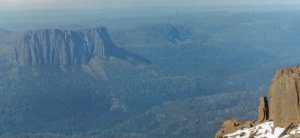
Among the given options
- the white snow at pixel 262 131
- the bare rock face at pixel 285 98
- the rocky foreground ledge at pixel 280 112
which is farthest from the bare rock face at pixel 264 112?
the white snow at pixel 262 131

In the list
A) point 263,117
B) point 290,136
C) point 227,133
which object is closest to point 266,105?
point 263,117

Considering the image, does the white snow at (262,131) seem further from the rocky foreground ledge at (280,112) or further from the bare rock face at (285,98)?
the bare rock face at (285,98)

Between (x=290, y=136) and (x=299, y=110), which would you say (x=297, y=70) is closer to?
(x=299, y=110)

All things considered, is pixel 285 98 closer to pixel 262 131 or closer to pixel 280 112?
pixel 280 112

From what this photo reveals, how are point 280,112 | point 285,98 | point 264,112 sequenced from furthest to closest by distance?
point 264,112
point 285,98
point 280,112

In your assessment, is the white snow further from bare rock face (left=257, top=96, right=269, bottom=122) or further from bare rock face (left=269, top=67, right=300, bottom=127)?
bare rock face (left=257, top=96, right=269, bottom=122)

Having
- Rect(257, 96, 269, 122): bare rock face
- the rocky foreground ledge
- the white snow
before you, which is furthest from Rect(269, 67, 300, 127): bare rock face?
Rect(257, 96, 269, 122): bare rock face

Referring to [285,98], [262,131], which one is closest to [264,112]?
[285,98]
